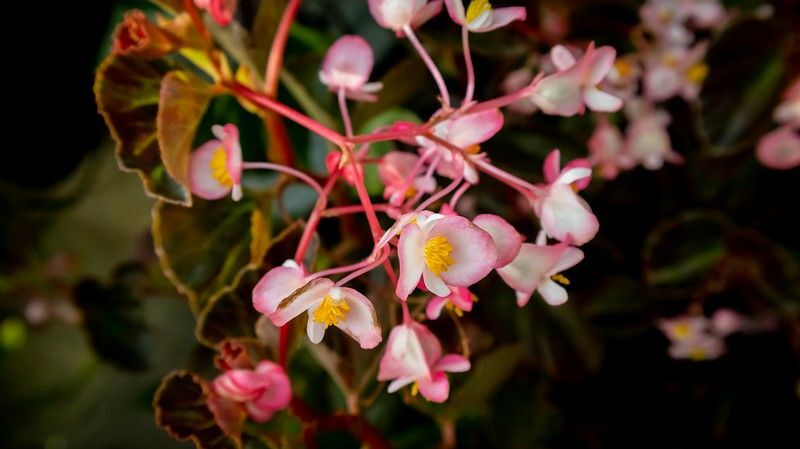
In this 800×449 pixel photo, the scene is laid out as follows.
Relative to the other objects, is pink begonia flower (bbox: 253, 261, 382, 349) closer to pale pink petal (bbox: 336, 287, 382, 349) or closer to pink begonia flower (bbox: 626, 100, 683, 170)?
pale pink petal (bbox: 336, 287, 382, 349)

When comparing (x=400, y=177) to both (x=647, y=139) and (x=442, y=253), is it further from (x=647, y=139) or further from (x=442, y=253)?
(x=647, y=139)

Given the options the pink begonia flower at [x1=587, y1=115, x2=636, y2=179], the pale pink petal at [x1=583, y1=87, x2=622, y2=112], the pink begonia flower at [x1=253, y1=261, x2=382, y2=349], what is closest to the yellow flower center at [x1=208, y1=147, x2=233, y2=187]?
the pink begonia flower at [x1=253, y1=261, x2=382, y2=349]

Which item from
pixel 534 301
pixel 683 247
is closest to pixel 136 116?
pixel 534 301

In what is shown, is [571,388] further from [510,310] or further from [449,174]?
[449,174]

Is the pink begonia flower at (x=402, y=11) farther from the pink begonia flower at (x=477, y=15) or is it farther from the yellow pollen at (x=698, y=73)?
the yellow pollen at (x=698, y=73)

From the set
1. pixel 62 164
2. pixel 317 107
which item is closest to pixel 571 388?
pixel 317 107

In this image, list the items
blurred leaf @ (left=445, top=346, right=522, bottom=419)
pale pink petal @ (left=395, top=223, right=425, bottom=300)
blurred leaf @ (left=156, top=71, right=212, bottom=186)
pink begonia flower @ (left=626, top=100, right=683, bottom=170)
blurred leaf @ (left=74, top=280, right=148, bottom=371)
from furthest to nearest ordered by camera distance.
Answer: blurred leaf @ (left=74, top=280, right=148, bottom=371) < pink begonia flower @ (left=626, top=100, right=683, bottom=170) < blurred leaf @ (left=445, top=346, right=522, bottom=419) < blurred leaf @ (left=156, top=71, right=212, bottom=186) < pale pink petal @ (left=395, top=223, right=425, bottom=300)

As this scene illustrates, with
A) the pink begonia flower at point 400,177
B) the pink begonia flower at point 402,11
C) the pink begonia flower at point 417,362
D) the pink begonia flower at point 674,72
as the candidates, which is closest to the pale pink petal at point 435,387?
the pink begonia flower at point 417,362
